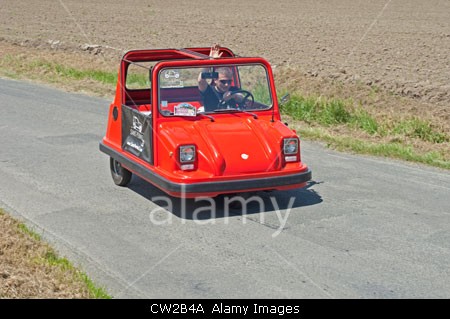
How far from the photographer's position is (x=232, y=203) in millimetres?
9609

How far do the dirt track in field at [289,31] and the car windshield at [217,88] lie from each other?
6.90m

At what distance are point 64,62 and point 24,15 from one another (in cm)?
1802

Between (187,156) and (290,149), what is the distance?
122 cm

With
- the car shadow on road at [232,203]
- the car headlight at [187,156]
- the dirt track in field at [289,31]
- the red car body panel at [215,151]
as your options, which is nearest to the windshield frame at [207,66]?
the red car body panel at [215,151]

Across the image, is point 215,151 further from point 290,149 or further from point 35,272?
point 35,272

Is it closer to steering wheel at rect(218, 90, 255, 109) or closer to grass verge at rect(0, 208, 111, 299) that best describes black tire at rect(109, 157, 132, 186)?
steering wheel at rect(218, 90, 255, 109)

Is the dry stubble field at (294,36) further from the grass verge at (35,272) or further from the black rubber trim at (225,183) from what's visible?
the grass verge at (35,272)

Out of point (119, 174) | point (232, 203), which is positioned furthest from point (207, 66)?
point (119, 174)

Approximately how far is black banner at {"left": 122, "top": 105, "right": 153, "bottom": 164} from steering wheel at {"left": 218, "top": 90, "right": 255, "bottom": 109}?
974 millimetres

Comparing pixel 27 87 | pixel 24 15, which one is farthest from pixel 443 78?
pixel 24 15

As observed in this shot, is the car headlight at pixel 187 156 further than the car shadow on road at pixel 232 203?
No

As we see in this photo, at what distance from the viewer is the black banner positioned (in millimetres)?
9586

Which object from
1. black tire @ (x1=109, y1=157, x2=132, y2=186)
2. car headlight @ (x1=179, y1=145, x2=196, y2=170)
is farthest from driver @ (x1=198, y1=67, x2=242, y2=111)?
black tire @ (x1=109, y1=157, x2=132, y2=186)

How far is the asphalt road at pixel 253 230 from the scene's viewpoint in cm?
718
